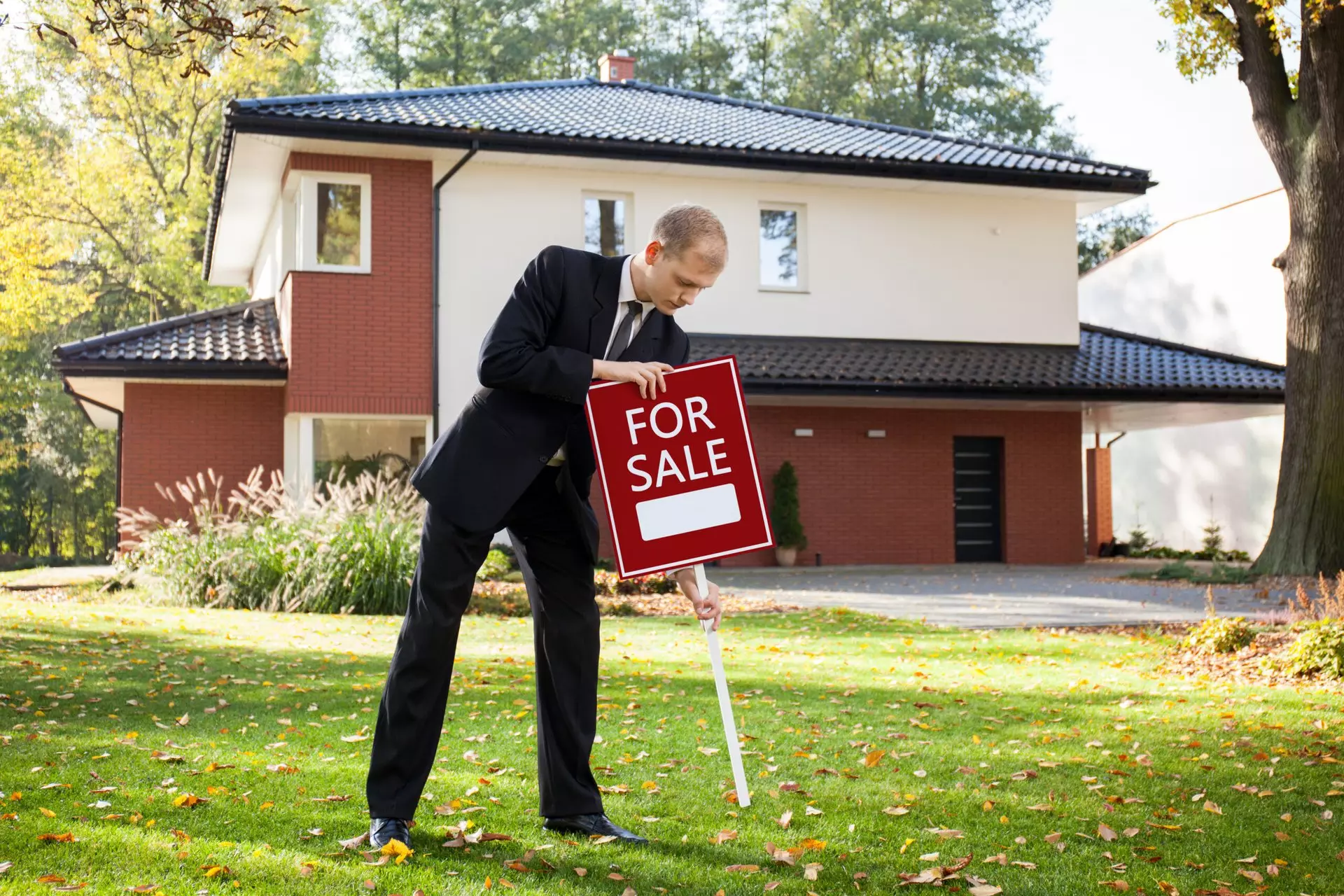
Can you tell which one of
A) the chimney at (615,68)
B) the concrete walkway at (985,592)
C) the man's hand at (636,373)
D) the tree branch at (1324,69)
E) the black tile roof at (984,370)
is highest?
the chimney at (615,68)

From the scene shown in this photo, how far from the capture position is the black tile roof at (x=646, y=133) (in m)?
18.0

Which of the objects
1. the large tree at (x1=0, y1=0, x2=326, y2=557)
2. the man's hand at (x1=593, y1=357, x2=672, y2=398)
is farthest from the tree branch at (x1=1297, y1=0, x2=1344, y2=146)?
the large tree at (x1=0, y1=0, x2=326, y2=557)

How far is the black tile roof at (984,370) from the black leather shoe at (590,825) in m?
14.4

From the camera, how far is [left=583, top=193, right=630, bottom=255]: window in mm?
19969

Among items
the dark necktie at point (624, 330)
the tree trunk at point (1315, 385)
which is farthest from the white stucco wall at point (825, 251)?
the dark necktie at point (624, 330)

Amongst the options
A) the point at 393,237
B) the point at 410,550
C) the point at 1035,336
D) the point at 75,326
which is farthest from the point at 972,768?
the point at 75,326

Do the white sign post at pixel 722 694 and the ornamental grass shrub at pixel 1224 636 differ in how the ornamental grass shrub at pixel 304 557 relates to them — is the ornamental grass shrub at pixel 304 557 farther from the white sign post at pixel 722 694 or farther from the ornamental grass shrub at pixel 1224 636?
the white sign post at pixel 722 694

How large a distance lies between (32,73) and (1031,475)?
28.0m

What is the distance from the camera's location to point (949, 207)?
2192cm

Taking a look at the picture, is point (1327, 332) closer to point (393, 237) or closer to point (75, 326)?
point (393, 237)

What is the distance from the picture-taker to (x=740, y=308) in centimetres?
2080

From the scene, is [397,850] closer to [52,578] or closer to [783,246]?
[783,246]

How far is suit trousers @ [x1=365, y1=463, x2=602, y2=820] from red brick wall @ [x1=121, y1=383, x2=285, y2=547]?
1590cm

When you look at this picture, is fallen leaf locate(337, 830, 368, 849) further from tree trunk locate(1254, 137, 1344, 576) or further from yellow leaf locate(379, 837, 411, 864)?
tree trunk locate(1254, 137, 1344, 576)
